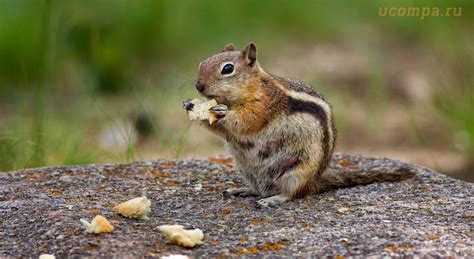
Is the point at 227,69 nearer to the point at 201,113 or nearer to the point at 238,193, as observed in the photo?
the point at 201,113

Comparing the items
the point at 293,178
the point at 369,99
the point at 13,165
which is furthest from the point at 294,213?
the point at 369,99

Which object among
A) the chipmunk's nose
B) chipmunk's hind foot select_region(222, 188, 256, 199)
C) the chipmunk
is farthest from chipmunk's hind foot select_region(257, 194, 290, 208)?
the chipmunk's nose

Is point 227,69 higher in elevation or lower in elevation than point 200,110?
higher

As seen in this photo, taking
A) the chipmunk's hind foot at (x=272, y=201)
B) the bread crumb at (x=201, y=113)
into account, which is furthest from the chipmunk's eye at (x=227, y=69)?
the chipmunk's hind foot at (x=272, y=201)

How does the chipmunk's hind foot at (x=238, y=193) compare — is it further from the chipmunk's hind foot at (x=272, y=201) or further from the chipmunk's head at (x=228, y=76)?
the chipmunk's head at (x=228, y=76)

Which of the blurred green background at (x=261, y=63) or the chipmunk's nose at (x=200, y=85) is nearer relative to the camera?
the chipmunk's nose at (x=200, y=85)

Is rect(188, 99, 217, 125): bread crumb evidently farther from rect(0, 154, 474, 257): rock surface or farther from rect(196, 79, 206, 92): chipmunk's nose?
rect(0, 154, 474, 257): rock surface

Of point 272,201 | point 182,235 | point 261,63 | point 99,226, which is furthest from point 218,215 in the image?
point 261,63
